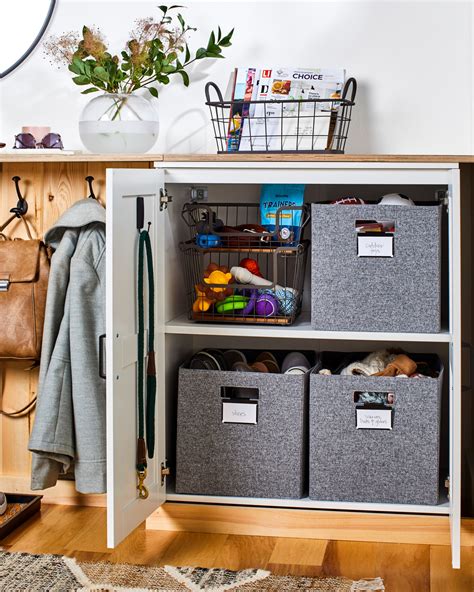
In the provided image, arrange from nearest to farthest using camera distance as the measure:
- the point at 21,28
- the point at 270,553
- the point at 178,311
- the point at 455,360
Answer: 1. the point at 455,360
2. the point at 270,553
3. the point at 178,311
4. the point at 21,28

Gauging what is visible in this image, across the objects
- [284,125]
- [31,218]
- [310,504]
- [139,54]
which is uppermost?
[139,54]

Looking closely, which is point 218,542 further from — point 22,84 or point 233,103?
point 22,84

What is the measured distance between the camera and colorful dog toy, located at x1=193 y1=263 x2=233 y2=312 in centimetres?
241

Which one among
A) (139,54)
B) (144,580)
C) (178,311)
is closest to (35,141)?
(139,54)

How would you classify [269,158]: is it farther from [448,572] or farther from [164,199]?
[448,572]

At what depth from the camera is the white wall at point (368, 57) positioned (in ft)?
8.49

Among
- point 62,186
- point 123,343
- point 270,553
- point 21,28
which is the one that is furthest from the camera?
point 21,28

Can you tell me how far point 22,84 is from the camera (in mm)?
2797

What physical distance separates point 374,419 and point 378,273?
0.37m

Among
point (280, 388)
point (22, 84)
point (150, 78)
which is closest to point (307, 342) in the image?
point (280, 388)

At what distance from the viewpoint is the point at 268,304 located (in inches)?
95.3

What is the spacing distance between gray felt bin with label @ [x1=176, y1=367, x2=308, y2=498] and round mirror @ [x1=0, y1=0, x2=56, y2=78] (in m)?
1.18

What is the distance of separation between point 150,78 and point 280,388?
1.05m

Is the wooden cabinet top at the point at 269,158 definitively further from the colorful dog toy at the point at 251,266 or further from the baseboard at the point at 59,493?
the baseboard at the point at 59,493
